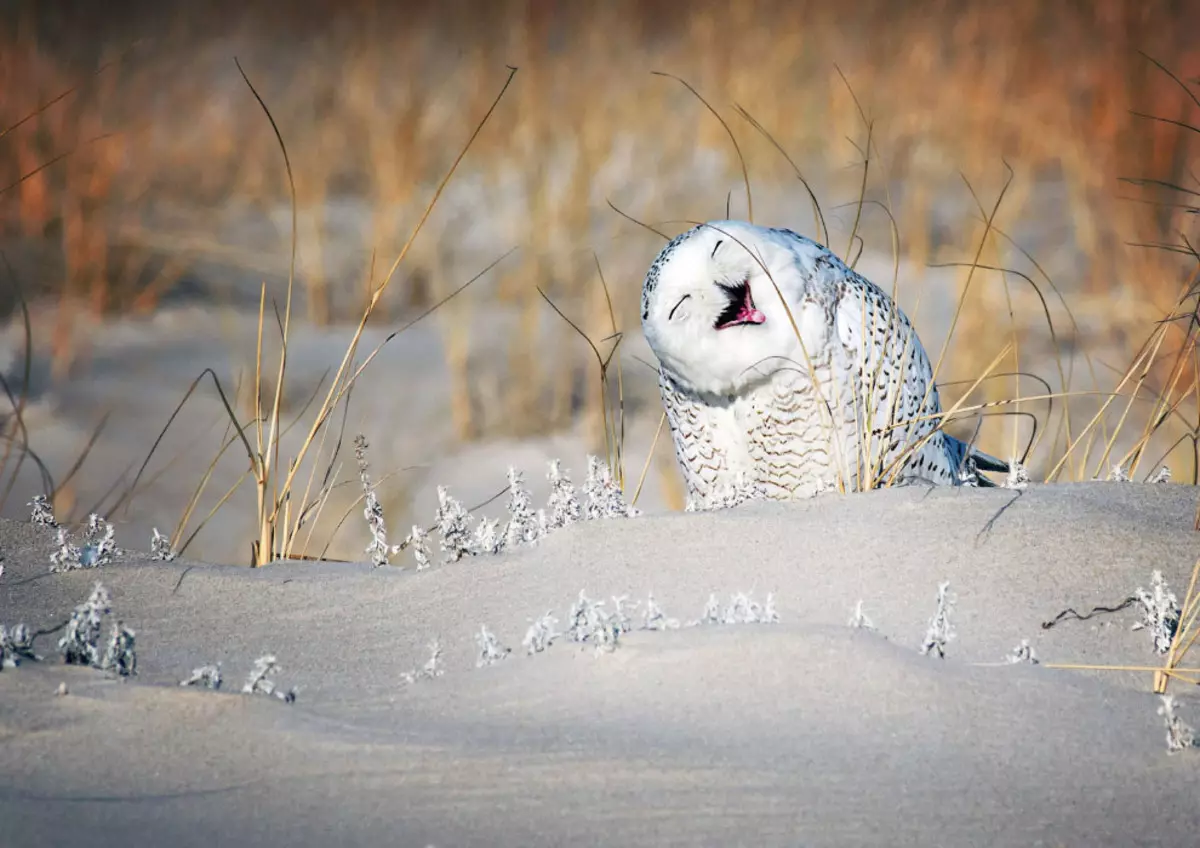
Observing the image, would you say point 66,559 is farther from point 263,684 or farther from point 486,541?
point 263,684

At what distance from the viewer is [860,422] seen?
9.23 feet

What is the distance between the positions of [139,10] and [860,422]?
6.55 m

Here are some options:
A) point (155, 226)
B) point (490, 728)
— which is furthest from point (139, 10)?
point (490, 728)

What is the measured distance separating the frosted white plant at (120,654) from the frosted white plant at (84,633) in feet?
0.10

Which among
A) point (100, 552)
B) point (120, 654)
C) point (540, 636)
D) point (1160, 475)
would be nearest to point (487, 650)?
point (540, 636)

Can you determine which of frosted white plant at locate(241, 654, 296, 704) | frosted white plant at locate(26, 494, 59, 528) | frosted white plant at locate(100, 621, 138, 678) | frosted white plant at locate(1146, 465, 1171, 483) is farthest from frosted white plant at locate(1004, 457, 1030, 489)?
frosted white plant at locate(26, 494, 59, 528)

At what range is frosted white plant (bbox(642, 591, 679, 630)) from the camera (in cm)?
192

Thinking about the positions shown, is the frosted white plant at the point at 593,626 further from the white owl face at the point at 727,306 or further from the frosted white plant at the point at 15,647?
the white owl face at the point at 727,306

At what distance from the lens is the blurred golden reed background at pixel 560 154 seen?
20.3 ft

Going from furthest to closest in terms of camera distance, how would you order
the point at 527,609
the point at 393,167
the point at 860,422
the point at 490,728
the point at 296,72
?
the point at 296,72 < the point at 393,167 < the point at 860,422 < the point at 527,609 < the point at 490,728

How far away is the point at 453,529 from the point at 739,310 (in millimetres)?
727

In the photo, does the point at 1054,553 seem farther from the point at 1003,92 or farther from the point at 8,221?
the point at 8,221

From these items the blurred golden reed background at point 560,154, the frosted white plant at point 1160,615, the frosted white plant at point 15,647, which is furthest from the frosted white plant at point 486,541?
the blurred golden reed background at point 560,154

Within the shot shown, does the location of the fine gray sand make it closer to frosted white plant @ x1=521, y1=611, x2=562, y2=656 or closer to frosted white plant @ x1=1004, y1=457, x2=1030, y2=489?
frosted white plant @ x1=521, y1=611, x2=562, y2=656
